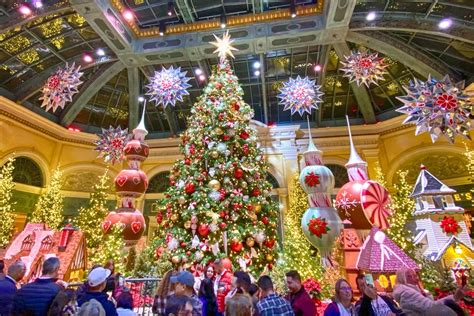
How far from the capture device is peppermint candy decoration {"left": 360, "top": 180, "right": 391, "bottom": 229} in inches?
220

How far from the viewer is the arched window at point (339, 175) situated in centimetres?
1357

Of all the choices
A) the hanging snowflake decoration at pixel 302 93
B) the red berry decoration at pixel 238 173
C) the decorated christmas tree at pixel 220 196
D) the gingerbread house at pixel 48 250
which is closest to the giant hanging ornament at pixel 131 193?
the gingerbread house at pixel 48 250

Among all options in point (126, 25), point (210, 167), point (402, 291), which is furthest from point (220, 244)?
point (126, 25)

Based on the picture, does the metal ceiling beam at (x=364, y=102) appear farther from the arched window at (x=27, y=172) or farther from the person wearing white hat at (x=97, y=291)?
the arched window at (x=27, y=172)

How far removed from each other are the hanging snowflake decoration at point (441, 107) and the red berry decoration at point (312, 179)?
10.3 feet

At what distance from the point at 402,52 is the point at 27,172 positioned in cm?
1748

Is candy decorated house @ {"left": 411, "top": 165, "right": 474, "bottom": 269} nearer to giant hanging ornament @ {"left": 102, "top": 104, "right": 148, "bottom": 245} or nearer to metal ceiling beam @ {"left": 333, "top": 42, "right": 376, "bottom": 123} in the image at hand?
metal ceiling beam @ {"left": 333, "top": 42, "right": 376, "bottom": 123}

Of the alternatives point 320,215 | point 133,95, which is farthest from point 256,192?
point 133,95

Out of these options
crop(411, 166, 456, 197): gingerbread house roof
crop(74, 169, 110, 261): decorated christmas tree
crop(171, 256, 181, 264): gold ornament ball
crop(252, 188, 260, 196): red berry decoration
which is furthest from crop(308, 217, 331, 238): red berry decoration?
crop(74, 169, 110, 261): decorated christmas tree

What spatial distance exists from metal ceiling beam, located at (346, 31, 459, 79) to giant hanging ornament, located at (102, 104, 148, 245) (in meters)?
8.83

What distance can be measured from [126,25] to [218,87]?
19.2ft

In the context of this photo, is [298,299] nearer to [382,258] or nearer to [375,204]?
[382,258]

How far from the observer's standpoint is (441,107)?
7.36 m

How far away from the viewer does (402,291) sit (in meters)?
2.60
